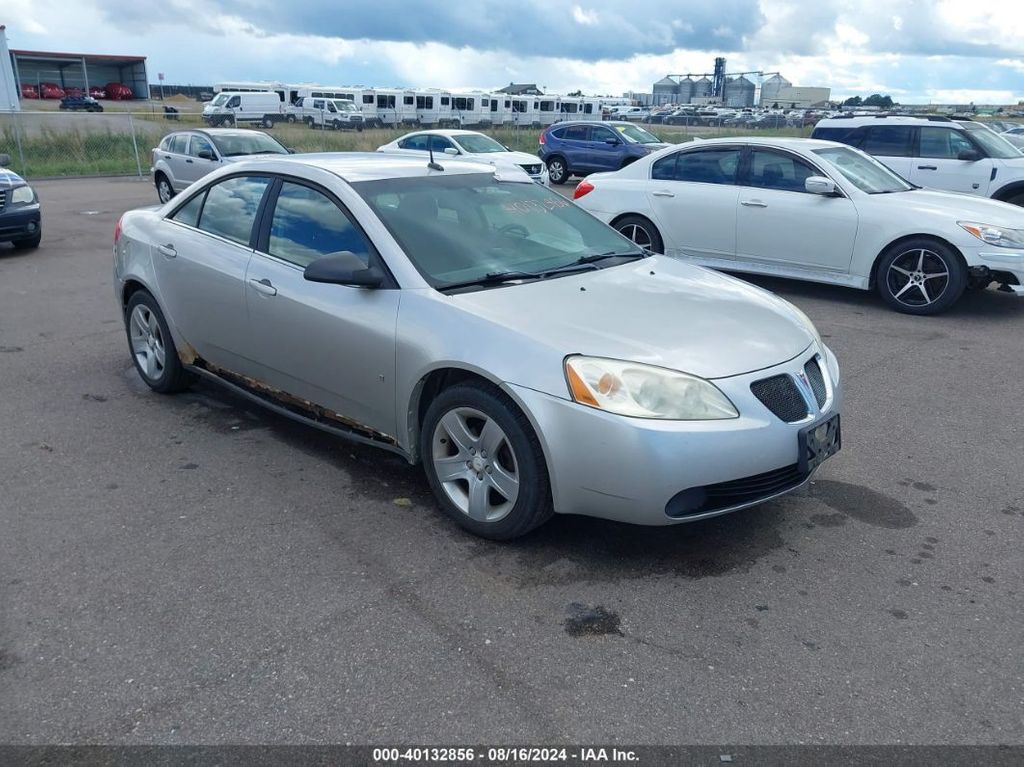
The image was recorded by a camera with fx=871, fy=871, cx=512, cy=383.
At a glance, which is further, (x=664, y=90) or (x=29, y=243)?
(x=664, y=90)

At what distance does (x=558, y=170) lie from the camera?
77.2ft

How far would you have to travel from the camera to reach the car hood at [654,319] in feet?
11.7

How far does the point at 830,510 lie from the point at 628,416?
1.47 metres

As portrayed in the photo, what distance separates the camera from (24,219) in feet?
36.4

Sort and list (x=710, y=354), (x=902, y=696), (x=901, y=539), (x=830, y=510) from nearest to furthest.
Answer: (x=902, y=696)
(x=710, y=354)
(x=901, y=539)
(x=830, y=510)

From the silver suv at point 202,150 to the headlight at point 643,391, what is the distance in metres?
13.2

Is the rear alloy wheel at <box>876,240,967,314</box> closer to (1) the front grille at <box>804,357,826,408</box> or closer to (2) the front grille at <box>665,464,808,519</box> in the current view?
(1) the front grille at <box>804,357,826,408</box>

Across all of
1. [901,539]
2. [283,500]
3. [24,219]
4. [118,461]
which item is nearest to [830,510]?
[901,539]

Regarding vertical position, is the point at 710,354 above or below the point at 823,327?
above

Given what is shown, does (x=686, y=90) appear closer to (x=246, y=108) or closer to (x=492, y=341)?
(x=246, y=108)

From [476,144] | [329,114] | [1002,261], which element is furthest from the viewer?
[329,114]

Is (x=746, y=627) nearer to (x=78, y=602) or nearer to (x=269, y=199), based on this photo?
(x=78, y=602)

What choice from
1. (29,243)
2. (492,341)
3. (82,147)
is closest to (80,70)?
(82,147)

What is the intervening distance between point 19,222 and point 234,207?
766 centimetres
